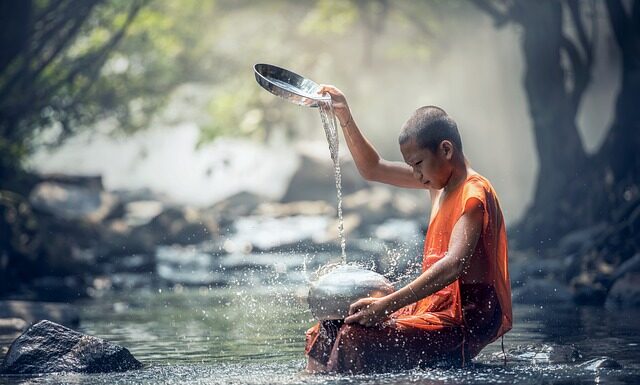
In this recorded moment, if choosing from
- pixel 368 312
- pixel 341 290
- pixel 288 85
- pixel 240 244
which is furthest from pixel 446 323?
pixel 240 244

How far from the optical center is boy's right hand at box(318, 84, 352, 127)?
720 centimetres

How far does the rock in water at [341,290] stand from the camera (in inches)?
259

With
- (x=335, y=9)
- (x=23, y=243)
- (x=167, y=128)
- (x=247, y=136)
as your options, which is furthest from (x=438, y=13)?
(x=23, y=243)

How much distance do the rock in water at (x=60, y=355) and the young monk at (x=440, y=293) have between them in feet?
6.48

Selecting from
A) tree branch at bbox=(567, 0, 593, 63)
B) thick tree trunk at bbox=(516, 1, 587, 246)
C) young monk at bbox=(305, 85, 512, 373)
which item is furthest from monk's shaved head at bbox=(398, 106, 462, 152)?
tree branch at bbox=(567, 0, 593, 63)

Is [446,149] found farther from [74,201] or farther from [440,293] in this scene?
[74,201]

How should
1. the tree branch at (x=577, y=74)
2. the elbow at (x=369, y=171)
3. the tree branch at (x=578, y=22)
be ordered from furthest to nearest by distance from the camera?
the tree branch at (x=577, y=74) → the tree branch at (x=578, y=22) → the elbow at (x=369, y=171)

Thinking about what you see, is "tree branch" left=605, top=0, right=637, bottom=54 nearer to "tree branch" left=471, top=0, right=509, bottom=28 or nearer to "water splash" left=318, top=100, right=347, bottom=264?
"tree branch" left=471, top=0, right=509, bottom=28

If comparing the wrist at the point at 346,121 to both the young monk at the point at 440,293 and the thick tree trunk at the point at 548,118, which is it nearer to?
the young monk at the point at 440,293

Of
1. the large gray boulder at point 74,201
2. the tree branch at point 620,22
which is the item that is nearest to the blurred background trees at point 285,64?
the tree branch at point 620,22

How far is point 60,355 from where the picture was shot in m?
8.25

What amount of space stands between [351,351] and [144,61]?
29.0 meters

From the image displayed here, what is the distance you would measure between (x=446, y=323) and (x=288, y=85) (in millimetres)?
1792

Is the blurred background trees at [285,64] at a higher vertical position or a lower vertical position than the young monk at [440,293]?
higher
